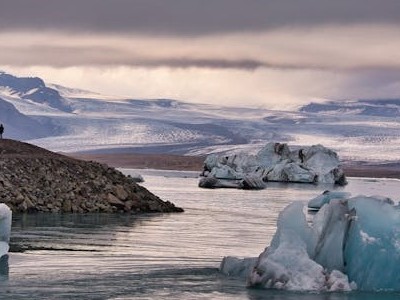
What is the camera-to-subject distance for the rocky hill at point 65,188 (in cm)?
4275

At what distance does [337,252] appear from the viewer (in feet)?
75.5

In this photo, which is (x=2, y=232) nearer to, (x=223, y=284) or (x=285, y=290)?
(x=223, y=284)

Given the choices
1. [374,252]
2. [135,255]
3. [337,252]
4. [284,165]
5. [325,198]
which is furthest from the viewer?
[284,165]

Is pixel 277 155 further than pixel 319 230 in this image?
Yes

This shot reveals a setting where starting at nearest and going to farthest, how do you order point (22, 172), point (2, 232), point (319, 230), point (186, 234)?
point (319, 230), point (2, 232), point (186, 234), point (22, 172)

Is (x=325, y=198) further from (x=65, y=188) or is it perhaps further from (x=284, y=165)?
(x=284, y=165)

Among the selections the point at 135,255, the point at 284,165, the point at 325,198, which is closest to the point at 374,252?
the point at 135,255

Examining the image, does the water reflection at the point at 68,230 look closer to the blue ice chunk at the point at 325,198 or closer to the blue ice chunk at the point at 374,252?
the blue ice chunk at the point at 374,252

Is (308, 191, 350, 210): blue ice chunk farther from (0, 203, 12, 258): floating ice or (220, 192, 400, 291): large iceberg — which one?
(220, 192, 400, 291): large iceberg

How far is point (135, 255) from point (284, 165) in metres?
82.9

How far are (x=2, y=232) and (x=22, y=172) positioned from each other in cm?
1816

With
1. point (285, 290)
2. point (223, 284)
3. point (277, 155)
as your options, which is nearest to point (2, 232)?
point (223, 284)

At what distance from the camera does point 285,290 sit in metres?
22.1

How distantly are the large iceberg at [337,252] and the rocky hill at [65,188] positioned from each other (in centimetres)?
2040
